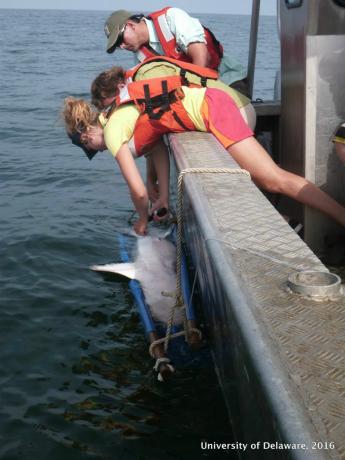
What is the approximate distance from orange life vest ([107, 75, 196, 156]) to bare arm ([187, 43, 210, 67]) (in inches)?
31.1

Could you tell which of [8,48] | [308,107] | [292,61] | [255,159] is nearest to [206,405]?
[255,159]

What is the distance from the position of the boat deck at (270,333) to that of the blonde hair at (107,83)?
Answer: 2.26m

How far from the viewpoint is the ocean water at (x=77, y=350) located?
3.54 meters

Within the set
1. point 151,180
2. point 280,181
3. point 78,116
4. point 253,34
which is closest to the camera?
point 280,181

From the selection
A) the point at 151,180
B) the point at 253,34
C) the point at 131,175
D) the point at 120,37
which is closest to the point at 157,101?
the point at 131,175

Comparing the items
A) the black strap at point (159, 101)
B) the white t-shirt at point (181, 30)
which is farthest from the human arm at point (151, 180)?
the black strap at point (159, 101)

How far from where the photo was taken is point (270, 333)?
180 cm

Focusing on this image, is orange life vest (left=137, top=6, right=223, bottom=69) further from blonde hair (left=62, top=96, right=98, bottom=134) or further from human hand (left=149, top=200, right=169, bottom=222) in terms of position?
human hand (left=149, top=200, right=169, bottom=222)

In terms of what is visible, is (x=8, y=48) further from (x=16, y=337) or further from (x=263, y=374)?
(x=263, y=374)

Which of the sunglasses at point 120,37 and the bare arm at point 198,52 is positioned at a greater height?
the sunglasses at point 120,37

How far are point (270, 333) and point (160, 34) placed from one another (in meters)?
4.05

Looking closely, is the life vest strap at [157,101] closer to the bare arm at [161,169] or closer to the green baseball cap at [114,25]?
the bare arm at [161,169]

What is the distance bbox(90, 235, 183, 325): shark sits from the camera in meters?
4.47

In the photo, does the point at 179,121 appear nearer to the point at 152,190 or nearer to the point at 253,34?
the point at 152,190
